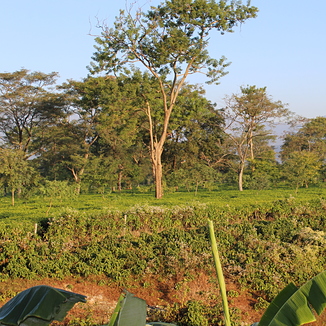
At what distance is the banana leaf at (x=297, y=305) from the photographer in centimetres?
315

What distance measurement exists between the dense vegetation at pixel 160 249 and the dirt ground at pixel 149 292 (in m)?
0.16

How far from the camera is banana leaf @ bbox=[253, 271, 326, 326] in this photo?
315cm

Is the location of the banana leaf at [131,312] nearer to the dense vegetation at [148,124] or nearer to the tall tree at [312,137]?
the dense vegetation at [148,124]

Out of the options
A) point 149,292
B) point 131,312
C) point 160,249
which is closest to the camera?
point 131,312

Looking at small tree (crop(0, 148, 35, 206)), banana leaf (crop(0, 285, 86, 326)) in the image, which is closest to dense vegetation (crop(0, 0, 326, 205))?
small tree (crop(0, 148, 35, 206))

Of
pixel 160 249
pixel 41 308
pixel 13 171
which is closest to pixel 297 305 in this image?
pixel 41 308

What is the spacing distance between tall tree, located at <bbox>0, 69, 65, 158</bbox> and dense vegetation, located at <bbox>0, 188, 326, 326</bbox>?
18.1 meters

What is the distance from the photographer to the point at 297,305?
3209 millimetres

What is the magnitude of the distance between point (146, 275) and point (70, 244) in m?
2.45

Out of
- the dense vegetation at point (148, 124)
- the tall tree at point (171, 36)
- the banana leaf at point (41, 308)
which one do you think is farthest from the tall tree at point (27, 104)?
the banana leaf at point (41, 308)

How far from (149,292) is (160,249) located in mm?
1714

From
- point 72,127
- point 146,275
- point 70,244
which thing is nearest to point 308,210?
point 146,275

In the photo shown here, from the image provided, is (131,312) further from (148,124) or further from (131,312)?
(148,124)

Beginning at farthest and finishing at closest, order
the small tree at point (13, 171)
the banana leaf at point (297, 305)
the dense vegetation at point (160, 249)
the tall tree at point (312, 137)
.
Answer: the tall tree at point (312, 137), the small tree at point (13, 171), the dense vegetation at point (160, 249), the banana leaf at point (297, 305)
